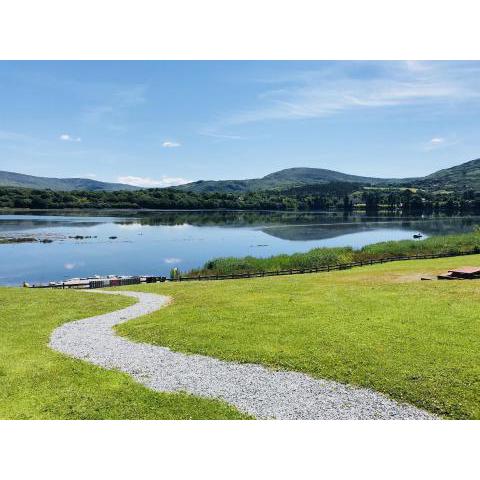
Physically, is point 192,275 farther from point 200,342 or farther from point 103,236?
point 103,236

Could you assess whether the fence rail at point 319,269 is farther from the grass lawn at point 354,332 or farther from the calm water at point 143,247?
the calm water at point 143,247

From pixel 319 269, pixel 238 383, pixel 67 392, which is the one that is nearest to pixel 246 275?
pixel 319 269

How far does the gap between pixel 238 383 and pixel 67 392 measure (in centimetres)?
728

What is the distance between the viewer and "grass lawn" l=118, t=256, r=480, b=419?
19922mm

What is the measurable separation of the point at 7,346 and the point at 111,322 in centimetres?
770

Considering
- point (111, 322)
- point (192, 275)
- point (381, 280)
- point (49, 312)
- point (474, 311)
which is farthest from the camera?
point (192, 275)

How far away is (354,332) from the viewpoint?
87.3 ft

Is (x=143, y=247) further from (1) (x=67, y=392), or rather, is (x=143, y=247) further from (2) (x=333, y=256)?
(1) (x=67, y=392)

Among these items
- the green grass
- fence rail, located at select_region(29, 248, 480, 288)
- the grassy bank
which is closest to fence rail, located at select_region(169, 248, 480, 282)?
fence rail, located at select_region(29, 248, 480, 288)

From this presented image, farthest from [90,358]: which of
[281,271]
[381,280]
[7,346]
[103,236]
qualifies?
[103,236]

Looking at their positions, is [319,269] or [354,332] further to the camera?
[319,269]

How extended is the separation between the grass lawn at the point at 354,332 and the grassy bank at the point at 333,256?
22618 mm

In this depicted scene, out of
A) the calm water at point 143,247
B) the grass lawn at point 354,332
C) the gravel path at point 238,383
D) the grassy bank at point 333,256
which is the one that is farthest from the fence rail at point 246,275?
the gravel path at point 238,383

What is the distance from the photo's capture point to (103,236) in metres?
140
